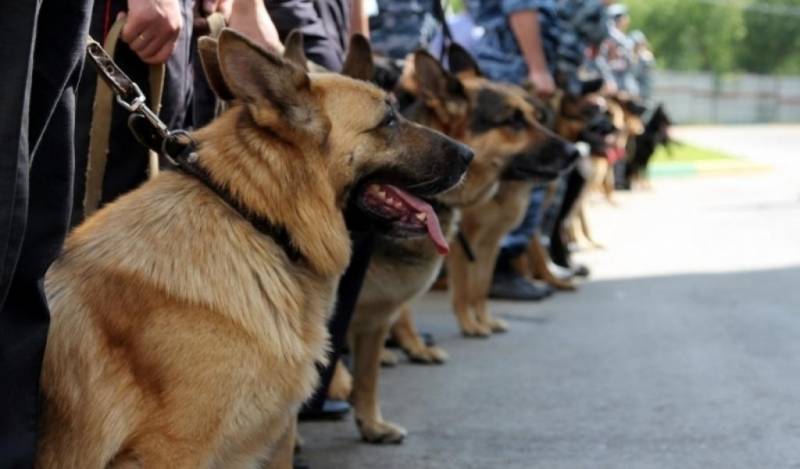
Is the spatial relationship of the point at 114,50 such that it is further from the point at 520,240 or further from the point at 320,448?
the point at 520,240

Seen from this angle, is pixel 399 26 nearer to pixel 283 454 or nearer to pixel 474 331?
pixel 474 331

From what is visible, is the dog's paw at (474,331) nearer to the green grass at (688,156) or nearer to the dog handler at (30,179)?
the dog handler at (30,179)

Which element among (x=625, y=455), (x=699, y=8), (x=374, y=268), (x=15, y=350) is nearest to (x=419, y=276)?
(x=374, y=268)

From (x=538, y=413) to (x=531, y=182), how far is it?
6.40ft

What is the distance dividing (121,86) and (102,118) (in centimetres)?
36

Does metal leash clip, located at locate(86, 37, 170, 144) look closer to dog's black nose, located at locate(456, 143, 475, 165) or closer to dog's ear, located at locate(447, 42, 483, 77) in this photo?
dog's black nose, located at locate(456, 143, 475, 165)

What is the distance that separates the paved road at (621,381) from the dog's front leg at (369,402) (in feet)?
0.18

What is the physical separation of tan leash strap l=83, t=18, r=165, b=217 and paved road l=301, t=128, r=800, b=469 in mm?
1362

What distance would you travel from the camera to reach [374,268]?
4.79 meters

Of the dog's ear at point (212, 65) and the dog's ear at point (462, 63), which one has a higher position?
the dog's ear at point (212, 65)

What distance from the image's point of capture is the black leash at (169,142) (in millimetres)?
2777

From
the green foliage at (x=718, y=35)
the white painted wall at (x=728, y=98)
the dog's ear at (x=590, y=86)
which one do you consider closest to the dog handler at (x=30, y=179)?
the dog's ear at (x=590, y=86)

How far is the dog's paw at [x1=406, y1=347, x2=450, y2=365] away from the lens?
591cm

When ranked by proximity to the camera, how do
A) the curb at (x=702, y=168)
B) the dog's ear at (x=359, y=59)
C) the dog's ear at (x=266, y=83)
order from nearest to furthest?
the dog's ear at (x=266, y=83) → the dog's ear at (x=359, y=59) → the curb at (x=702, y=168)
